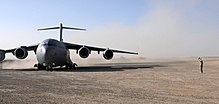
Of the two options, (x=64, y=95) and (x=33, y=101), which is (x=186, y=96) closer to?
(x=64, y=95)

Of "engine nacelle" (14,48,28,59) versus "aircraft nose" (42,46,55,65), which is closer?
"aircraft nose" (42,46,55,65)

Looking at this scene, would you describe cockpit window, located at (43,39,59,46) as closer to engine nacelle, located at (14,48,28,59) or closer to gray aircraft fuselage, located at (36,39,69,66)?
gray aircraft fuselage, located at (36,39,69,66)

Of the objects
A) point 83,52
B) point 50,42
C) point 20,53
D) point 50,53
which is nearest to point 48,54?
point 50,53

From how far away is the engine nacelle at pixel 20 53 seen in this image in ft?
120

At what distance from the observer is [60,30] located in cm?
4419

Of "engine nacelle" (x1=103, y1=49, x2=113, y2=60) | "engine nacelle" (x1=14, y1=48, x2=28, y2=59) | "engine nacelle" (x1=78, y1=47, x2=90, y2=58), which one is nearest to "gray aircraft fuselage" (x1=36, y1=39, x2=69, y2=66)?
"engine nacelle" (x1=78, y1=47, x2=90, y2=58)

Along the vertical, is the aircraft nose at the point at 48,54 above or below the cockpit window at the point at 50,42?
below

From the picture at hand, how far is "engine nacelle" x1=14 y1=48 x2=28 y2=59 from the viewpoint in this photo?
3647 centimetres

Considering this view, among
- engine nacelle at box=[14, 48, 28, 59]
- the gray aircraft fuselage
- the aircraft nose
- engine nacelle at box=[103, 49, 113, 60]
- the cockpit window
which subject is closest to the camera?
the aircraft nose

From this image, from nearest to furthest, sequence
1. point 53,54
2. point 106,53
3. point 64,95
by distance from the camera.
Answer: point 64,95 < point 53,54 < point 106,53

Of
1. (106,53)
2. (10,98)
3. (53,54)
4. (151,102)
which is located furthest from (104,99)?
(106,53)

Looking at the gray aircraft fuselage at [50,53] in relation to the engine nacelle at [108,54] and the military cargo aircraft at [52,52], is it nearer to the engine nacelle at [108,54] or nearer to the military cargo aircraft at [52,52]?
the military cargo aircraft at [52,52]

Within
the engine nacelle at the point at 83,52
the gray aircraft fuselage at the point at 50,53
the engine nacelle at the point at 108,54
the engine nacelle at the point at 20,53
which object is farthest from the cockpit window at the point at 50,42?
the engine nacelle at the point at 108,54

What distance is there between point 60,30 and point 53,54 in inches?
484
